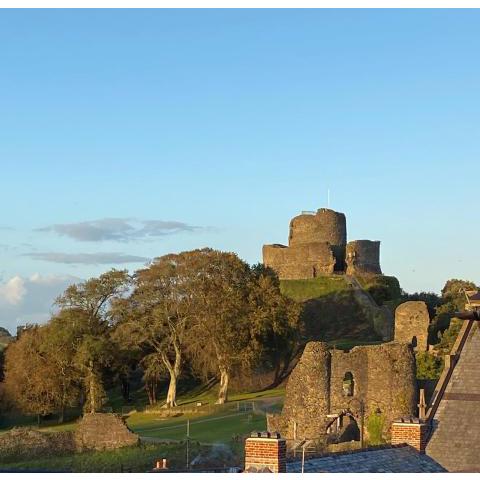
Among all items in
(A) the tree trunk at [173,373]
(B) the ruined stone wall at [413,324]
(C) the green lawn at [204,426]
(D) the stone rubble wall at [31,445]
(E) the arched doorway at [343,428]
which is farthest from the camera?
(A) the tree trunk at [173,373]

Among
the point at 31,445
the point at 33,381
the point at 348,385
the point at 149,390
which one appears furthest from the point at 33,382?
the point at 348,385

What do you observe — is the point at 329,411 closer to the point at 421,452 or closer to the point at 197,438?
the point at 197,438

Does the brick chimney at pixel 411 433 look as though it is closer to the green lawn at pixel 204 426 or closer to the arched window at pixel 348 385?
the arched window at pixel 348 385

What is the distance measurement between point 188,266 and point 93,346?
864 cm

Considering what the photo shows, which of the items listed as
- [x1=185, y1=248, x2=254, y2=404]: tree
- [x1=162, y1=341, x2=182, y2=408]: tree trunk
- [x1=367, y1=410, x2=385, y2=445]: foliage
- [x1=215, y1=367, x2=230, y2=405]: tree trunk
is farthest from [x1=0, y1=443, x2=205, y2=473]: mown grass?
[x1=162, y1=341, x2=182, y2=408]: tree trunk

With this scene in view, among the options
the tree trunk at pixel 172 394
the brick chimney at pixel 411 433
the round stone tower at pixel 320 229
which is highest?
the round stone tower at pixel 320 229

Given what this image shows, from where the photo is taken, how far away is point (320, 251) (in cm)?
9938

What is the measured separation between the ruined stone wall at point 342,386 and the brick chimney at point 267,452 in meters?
27.1

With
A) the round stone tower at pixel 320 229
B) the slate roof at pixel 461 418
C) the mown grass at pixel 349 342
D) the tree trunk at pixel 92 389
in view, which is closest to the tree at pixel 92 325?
the tree trunk at pixel 92 389

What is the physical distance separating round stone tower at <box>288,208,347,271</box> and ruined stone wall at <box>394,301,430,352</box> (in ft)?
110

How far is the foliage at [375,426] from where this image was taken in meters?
45.3

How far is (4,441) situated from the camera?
2140 inches

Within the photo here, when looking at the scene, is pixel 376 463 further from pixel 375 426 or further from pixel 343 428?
pixel 343 428

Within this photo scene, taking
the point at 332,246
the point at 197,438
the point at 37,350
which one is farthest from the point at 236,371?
the point at 332,246
